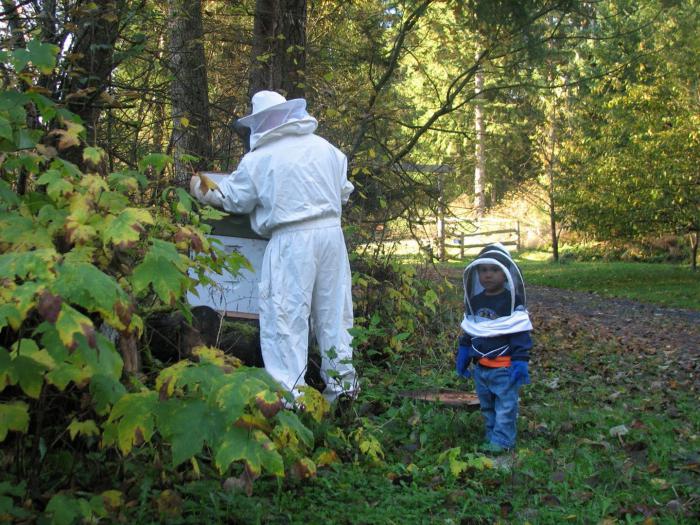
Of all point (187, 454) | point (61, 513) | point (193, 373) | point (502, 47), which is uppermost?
point (502, 47)

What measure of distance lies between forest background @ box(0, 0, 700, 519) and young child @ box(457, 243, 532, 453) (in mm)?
860

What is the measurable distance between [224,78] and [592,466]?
26.9 ft

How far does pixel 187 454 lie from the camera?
253 centimetres

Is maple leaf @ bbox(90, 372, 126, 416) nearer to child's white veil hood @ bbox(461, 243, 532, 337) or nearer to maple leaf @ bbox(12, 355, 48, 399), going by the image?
maple leaf @ bbox(12, 355, 48, 399)

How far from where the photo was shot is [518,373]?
5.32 meters

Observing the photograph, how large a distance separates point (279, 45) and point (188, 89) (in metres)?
1.07

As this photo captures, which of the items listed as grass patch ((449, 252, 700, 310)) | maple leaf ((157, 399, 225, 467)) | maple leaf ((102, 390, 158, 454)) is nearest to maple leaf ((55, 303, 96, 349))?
maple leaf ((157, 399, 225, 467))

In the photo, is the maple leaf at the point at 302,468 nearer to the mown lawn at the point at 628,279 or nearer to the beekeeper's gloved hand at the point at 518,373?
the beekeeper's gloved hand at the point at 518,373

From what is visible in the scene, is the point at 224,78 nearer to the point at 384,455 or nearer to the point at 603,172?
the point at 384,455

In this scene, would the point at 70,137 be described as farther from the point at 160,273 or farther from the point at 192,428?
the point at 192,428

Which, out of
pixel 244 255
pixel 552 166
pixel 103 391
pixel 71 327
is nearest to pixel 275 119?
pixel 244 255

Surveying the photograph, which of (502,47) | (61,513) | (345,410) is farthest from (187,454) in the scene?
(502,47)

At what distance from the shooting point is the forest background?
262 centimetres

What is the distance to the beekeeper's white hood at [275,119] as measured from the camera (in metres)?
5.93
